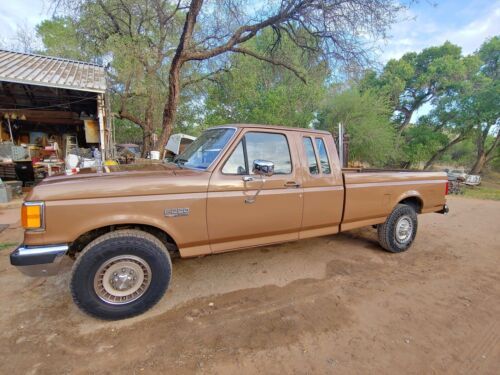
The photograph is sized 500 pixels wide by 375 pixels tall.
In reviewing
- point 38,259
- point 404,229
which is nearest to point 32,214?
point 38,259

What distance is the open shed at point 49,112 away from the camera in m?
8.37

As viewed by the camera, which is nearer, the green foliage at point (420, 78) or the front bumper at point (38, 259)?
the front bumper at point (38, 259)

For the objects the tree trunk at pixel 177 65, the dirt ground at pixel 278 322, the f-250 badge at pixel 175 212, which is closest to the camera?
the dirt ground at pixel 278 322

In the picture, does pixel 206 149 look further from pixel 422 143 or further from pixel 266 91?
pixel 422 143

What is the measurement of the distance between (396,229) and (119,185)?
424cm

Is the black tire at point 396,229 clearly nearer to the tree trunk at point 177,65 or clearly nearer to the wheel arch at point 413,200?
the wheel arch at point 413,200

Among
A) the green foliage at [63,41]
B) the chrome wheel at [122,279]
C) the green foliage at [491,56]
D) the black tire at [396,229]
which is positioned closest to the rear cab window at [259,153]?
the chrome wheel at [122,279]

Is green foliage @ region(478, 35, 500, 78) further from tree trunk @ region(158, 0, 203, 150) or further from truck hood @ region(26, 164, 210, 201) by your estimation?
truck hood @ region(26, 164, 210, 201)

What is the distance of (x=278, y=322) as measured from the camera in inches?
104

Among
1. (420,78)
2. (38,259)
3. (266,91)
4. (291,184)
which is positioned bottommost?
(38,259)

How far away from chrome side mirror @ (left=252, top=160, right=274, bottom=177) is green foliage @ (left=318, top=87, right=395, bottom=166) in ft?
53.9

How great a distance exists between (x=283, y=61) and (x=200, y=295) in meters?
12.4

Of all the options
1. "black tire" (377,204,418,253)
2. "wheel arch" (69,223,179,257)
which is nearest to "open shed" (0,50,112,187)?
"wheel arch" (69,223,179,257)

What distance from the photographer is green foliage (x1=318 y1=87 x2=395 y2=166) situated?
688 inches
